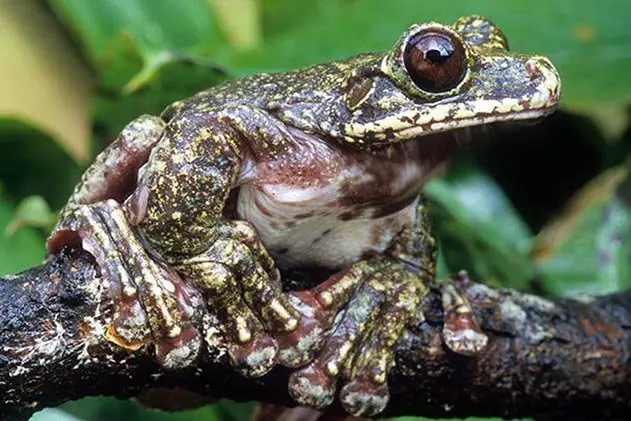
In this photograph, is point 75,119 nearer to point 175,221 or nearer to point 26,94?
point 26,94

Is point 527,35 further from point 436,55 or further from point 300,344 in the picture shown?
point 300,344

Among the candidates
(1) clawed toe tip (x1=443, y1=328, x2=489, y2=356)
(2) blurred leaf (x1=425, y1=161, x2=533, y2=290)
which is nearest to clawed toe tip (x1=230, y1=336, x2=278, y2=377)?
(1) clawed toe tip (x1=443, y1=328, x2=489, y2=356)

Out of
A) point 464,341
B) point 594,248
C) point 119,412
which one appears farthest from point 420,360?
point 594,248

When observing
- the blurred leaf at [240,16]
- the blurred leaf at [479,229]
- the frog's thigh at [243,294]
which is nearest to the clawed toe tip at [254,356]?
the frog's thigh at [243,294]

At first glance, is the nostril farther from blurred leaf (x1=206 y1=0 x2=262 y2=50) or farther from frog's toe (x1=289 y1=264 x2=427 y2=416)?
blurred leaf (x1=206 y1=0 x2=262 y2=50)

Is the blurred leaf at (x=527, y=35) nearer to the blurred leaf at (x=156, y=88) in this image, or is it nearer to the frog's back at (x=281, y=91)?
the blurred leaf at (x=156, y=88)

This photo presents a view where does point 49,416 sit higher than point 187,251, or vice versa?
point 187,251
